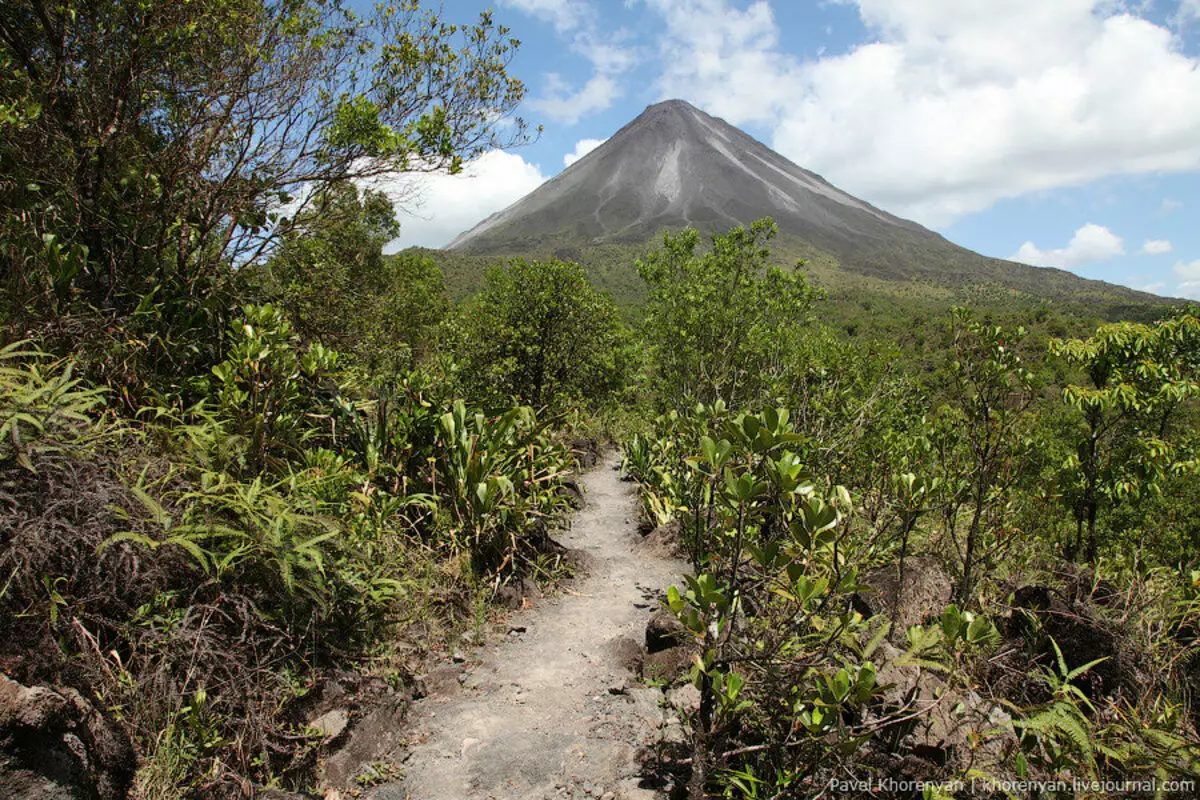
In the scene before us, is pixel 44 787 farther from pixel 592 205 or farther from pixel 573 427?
pixel 592 205

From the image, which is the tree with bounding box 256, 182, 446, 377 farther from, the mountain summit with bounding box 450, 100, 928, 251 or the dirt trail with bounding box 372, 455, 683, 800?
the mountain summit with bounding box 450, 100, 928, 251

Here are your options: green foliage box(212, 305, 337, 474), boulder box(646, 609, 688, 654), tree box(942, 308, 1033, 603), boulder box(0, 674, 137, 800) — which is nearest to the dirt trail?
boulder box(646, 609, 688, 654)

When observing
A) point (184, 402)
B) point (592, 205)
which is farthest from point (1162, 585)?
point (592, 205)

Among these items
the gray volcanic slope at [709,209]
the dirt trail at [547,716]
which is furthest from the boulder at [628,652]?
the gray volcanic slope at [709,209]

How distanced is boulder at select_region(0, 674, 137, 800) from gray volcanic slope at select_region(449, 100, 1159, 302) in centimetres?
10851

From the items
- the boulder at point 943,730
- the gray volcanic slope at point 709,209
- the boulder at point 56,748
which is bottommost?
the boulder at point 943,730

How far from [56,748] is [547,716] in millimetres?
2043

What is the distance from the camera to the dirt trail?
271 cm

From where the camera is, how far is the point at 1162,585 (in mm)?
4328

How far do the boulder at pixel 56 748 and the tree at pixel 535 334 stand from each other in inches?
263

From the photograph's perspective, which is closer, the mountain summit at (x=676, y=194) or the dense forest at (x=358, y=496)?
the dense forest at (x=358, y=496)

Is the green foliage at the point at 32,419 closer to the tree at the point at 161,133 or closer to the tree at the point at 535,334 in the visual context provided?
the tree at the point at 161,133

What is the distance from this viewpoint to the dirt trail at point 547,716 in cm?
271

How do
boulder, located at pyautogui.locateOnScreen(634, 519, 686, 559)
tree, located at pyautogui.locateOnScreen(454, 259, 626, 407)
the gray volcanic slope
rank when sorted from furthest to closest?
1. the gray volcanic slope
2. tree, located at pyautogui.locateOnScreen(454, 259, 626, 407)
3. boulder, located at pyautogui.locateOnScreen(634, 519, 686, 559)
